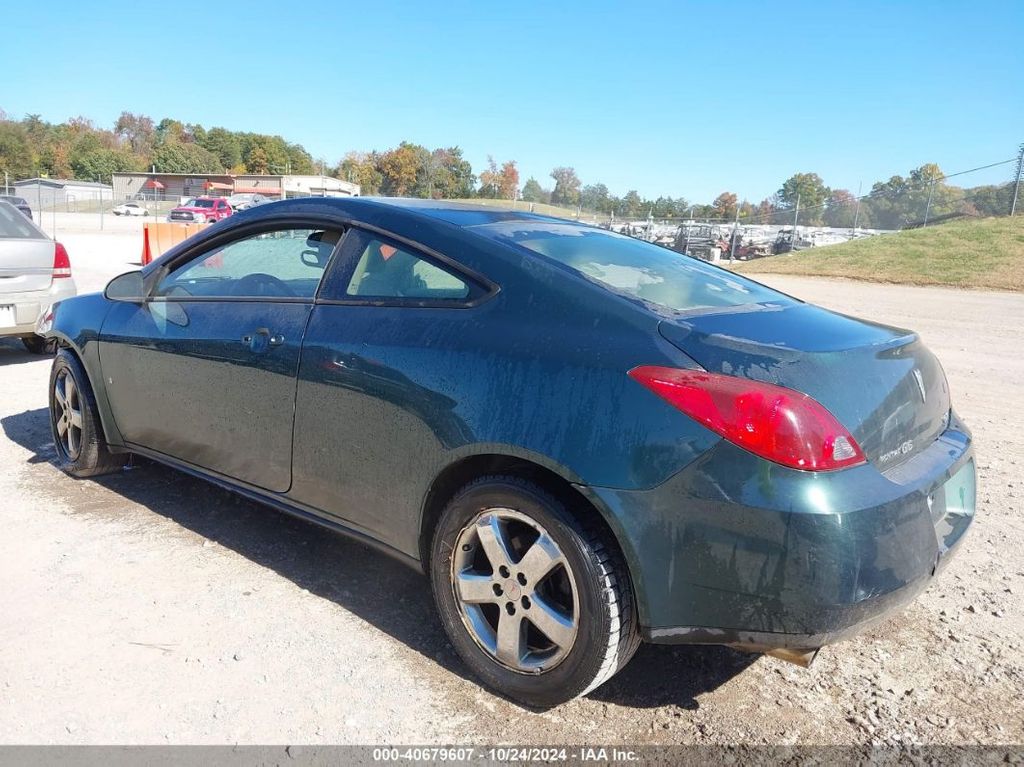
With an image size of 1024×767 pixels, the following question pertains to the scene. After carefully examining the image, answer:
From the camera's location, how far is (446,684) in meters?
2.65

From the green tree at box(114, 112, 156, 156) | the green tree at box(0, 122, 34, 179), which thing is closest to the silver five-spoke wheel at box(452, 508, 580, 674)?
the green tree at box(0, 122, 34, 179)

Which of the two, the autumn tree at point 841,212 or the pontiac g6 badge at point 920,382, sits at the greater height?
the autumn tree at point 841,212

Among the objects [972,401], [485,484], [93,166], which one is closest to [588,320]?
[485,484]

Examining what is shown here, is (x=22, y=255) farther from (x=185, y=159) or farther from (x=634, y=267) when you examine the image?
(x=185, y=159)

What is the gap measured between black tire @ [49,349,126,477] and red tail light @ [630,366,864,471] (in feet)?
10.9

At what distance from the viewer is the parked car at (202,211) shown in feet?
142

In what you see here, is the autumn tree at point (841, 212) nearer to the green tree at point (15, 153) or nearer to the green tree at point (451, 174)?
the green tree at point (451, 174)

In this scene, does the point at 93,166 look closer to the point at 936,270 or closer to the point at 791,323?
the point at 936,270

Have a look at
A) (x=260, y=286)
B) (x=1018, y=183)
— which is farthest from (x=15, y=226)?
(x=1018, y=183)

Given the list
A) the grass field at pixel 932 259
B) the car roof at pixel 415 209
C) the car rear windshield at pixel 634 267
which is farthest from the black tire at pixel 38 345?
the grass field at pixel 932 259

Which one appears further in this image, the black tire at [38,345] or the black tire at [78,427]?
the black tire at [38,345]

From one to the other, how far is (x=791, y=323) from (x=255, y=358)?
2.08 meters

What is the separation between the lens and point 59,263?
7602mm

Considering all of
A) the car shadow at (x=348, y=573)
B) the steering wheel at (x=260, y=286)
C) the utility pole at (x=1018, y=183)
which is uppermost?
the utility pole at (x=1018, y=183)
